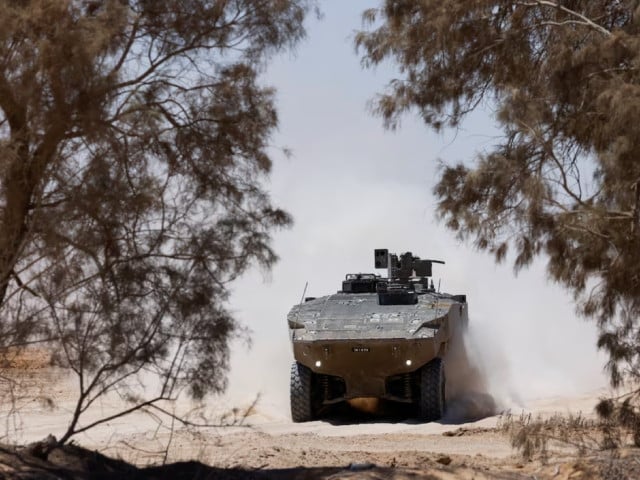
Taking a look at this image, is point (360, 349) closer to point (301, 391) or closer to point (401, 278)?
point (301, 391)

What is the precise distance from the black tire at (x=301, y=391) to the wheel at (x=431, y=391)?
141 cm

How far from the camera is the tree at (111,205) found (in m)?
7.94

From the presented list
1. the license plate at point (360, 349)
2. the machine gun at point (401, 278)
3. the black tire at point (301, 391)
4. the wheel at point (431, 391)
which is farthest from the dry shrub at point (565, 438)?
the machine gun at point (401, 278)

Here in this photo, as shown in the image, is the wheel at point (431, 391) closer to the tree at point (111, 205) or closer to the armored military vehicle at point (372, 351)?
the armored military vehicle at point (372, 351)

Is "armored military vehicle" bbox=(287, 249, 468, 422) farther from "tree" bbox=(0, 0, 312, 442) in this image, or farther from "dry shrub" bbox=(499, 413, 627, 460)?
"tree" bbox=(0, 0, 312, 442)

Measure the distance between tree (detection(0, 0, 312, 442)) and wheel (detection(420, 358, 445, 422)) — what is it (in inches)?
236

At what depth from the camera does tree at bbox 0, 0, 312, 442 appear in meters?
7.94

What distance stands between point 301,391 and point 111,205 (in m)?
6.90

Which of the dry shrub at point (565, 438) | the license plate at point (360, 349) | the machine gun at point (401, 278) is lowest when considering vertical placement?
the dry shrub at point (565, 438)

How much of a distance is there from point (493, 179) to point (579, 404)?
7.71m

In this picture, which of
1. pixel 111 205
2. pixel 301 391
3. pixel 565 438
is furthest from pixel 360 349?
pixel 111 205

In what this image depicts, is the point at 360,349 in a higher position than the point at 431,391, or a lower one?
higher

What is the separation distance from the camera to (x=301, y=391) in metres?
14.6

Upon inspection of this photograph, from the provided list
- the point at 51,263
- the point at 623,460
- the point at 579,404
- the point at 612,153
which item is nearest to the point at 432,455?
the point at 623,460
